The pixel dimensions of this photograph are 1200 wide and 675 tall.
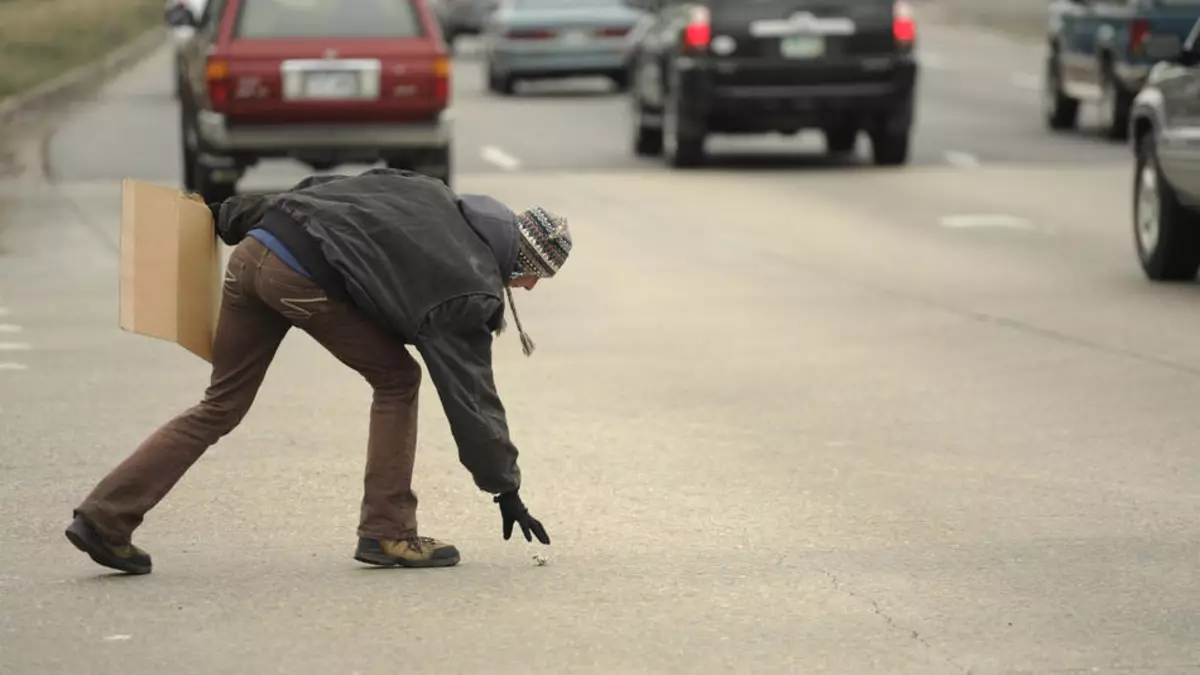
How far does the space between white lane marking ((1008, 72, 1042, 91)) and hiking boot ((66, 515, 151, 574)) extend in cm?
2861

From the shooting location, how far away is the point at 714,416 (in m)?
10.9

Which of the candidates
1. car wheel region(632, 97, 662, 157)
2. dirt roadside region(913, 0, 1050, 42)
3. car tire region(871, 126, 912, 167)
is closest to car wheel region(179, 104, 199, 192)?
car wheel region(632, 97, 662, 157)

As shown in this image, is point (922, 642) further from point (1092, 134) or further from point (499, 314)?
point (1092, 134)

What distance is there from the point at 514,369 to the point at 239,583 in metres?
5.01

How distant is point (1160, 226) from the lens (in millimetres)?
15305

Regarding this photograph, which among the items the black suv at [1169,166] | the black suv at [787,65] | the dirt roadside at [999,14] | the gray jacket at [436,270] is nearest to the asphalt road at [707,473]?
the black suv at [1169,166]

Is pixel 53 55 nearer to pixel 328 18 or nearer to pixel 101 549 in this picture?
pixel 328 18

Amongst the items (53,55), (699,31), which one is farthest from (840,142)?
(53,55)

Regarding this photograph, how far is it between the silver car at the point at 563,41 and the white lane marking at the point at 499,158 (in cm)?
862

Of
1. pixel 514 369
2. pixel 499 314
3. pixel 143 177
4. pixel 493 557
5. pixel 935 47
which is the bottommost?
pixel 935 47

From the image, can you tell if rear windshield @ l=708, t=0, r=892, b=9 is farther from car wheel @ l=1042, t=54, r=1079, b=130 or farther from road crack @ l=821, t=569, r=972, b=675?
road crack @ l=821, t=569, r=972, b=675

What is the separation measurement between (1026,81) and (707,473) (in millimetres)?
28322

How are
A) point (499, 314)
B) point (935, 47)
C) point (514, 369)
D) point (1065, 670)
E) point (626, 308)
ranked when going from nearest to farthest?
point (1065, 670), point (499, 314), point (514, 369), point (626, 308), point (935, 47)

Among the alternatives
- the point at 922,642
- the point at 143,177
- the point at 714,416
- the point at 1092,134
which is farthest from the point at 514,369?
the point at 1092,134
